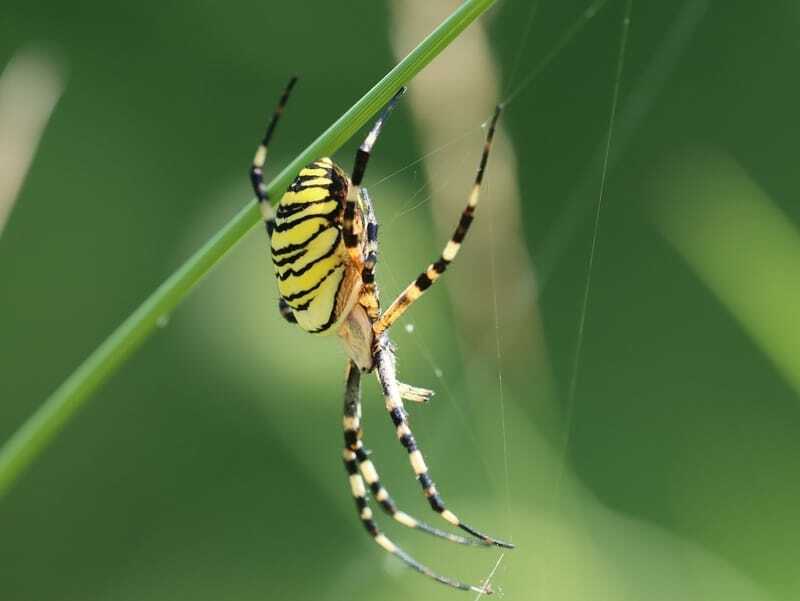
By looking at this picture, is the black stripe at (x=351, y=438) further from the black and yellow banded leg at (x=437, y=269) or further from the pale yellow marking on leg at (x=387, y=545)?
the black and yellow banded leg at (x=437, y=269)

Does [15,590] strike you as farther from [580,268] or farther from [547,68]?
[547,68]

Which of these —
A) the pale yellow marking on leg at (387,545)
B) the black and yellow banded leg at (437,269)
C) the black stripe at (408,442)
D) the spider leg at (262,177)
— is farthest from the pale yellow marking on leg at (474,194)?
the pale yellow marking on leg at (387,545)

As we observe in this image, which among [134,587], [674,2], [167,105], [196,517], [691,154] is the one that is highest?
[674,2]

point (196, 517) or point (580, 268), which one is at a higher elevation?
point (580, 268)

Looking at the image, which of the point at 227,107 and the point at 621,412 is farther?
the point at 227,107

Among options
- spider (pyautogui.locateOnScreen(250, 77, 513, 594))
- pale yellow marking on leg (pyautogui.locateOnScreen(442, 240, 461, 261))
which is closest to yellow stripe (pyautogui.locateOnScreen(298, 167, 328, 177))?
spider (pyautogui.locateOnScreen(250, 77, 513, 594))

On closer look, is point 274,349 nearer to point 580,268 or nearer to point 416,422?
point 416,422

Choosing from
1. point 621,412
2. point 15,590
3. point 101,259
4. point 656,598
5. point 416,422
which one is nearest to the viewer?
point 656,598

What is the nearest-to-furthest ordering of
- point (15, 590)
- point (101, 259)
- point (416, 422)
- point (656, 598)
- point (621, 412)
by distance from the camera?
point (656, 598), point (416, 422), point (621, 412), point (15, 590), point (101, 259)

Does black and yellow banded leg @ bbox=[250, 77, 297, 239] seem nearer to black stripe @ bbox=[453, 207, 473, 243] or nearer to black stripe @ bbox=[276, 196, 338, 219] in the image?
black stripe @ bbox=[276, 196, 338, 219]

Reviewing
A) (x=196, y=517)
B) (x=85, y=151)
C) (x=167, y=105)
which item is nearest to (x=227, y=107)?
(x=167, y=105)
